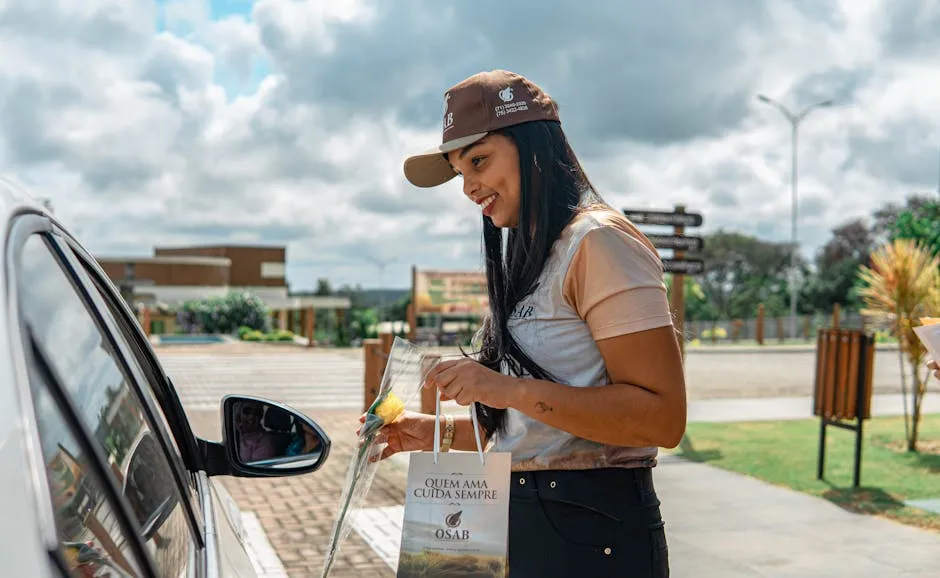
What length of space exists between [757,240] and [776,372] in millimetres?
55829

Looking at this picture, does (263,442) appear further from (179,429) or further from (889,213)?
(889,213)

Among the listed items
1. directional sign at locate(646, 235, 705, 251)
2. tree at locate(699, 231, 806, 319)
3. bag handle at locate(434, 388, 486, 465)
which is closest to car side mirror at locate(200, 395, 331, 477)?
bag handle at locate(434, 388, 486, 465)

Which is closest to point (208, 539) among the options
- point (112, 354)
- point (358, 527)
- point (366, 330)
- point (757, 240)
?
point (112, 354)

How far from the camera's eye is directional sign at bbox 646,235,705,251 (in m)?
10.9

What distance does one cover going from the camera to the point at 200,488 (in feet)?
6.92

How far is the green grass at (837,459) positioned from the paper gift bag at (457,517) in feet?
19.0

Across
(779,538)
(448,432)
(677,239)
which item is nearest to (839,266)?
(677,239)

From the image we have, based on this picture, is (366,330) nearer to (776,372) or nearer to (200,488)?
(776,372)

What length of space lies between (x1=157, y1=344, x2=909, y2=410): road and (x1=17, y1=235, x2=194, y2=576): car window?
13.5 meters

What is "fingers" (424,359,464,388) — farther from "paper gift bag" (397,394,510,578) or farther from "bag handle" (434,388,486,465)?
"paper gift bag" (397,394,510,578)

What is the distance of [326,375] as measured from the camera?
2161 cm

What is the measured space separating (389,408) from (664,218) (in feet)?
29.8

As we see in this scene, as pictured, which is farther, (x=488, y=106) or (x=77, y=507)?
(x=488, y=106)

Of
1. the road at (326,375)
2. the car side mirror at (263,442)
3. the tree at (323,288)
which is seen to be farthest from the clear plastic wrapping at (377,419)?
the tree at (323,288)
